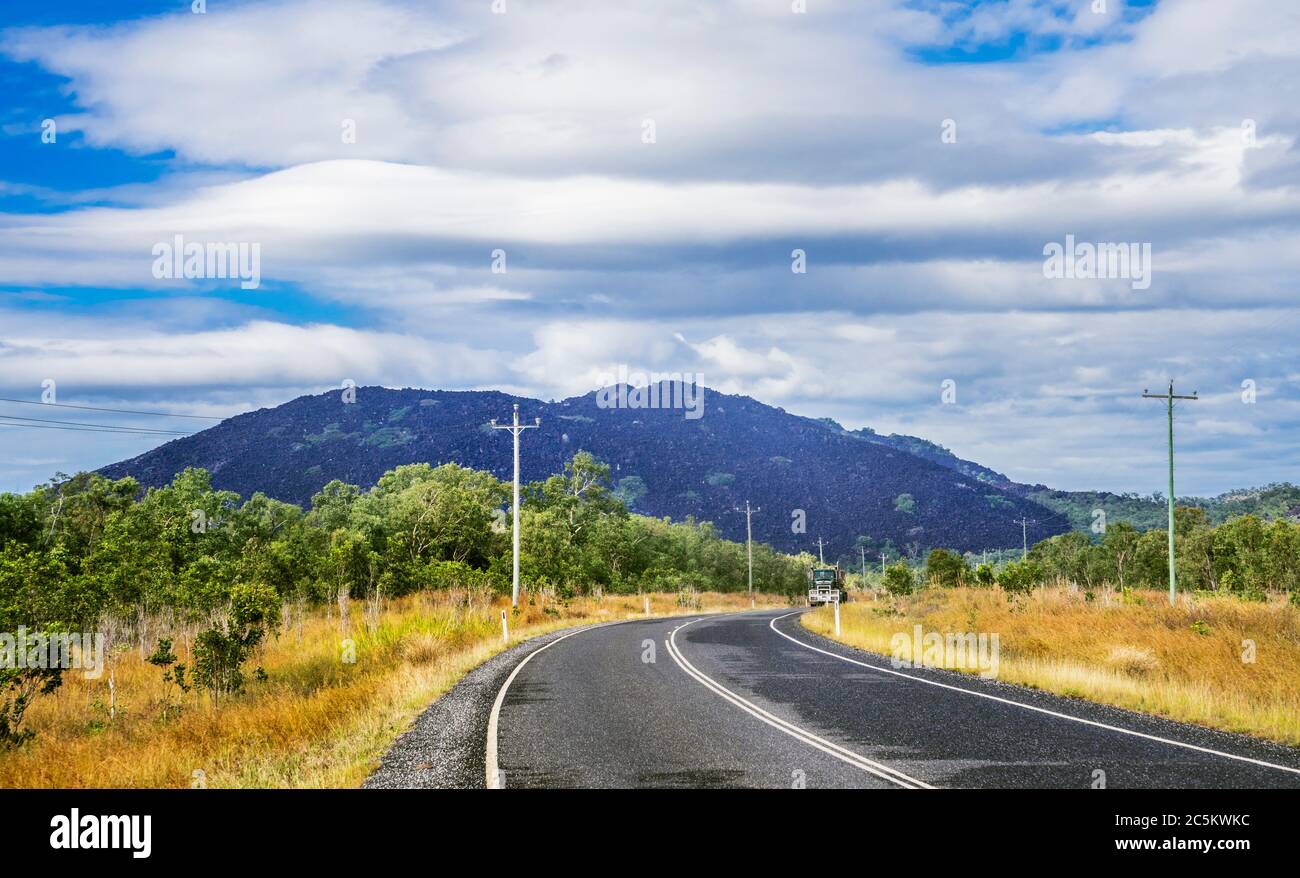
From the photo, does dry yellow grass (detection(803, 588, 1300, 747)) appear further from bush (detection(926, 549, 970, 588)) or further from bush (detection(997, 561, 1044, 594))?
bush (detection(926, 549, 970, 588))

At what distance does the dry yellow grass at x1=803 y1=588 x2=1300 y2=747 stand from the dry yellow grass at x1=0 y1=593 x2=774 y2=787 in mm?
11293

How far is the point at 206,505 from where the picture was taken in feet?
207

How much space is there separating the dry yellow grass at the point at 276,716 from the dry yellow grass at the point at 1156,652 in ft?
37.1

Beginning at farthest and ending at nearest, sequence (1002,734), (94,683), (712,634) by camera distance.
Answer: (712,634), (94,683), (1002,734)

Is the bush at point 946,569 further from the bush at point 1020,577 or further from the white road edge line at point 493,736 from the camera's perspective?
the white road edge line at point 493,736

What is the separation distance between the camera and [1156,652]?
2103 cm

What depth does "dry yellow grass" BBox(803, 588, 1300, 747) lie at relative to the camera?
15266 mm

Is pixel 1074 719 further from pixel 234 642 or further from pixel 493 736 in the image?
pixel 234 642

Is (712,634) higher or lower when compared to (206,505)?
lower

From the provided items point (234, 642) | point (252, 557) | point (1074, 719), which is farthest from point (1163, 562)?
point (234, 642)

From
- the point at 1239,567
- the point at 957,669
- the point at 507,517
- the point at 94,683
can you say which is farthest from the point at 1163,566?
the point at 94,683

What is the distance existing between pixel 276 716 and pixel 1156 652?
1706cm

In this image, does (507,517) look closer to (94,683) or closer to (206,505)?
(206,505)
